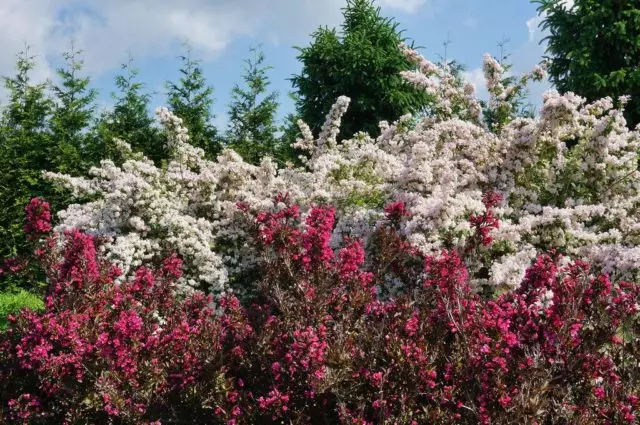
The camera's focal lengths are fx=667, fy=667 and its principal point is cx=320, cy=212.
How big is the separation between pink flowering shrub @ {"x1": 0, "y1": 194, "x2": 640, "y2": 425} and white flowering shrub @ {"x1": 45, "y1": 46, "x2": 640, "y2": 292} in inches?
86.0

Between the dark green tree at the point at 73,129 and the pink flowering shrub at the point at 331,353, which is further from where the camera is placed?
the dark green tree at the point at 73,129

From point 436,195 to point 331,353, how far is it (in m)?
4.05

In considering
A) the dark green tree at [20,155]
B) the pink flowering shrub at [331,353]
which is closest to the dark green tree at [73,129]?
the dark green tree at [20,155]

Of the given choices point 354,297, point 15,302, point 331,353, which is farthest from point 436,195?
point 15,302

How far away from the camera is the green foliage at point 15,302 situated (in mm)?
9648

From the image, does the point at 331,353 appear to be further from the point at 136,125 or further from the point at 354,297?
the point at 136,125

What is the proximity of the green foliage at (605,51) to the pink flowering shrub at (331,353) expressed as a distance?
11.1m

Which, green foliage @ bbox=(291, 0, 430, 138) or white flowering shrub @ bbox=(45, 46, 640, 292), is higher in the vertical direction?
green foliage @ bbox=(291, 0, 430, 138)

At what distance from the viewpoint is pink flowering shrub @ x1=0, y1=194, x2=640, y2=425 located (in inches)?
142

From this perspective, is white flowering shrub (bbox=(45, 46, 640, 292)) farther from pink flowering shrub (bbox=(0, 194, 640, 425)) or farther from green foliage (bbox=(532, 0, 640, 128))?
green foliage (bbox=(532, 0, 640, 128))

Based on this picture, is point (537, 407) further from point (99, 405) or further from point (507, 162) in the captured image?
point (507, 162)

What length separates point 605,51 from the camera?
15.6 metres

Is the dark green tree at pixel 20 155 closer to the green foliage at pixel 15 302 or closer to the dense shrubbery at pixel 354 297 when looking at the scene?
the green foliage at pixel 15 302

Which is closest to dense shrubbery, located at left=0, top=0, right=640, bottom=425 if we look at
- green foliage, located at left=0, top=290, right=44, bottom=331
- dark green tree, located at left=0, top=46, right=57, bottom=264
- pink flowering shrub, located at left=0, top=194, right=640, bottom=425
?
pink flowering shrub, located at left=0, top=194, right=640, bottom=425
